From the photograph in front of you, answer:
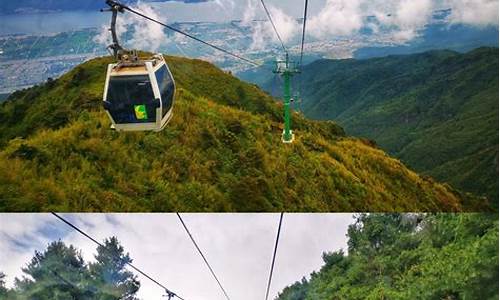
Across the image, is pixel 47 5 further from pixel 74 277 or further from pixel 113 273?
pixel 113 273

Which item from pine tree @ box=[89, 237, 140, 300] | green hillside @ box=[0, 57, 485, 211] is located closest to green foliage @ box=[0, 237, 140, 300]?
pine tree @ box=[89, 237, 140, 300]

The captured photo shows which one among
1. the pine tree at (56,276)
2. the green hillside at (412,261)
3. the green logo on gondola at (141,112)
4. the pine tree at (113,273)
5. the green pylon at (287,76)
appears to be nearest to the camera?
the green logo on gondola at (141,112)

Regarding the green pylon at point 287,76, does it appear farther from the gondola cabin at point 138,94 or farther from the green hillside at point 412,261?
the green hillside at point 412,261

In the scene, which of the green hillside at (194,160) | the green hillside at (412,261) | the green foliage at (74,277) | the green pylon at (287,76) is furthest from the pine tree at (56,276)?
the green pylon at (287,76)

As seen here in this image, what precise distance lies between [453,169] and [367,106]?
1.26 meters

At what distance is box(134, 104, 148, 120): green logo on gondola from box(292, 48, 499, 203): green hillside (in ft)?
8.29

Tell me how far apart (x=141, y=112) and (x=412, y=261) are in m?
4.51

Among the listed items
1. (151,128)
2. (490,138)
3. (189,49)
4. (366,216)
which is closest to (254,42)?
(189,49)

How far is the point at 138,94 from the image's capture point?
6.07 meters

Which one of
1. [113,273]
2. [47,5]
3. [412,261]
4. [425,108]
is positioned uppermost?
[47,5]

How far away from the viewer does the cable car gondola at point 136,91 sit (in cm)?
602

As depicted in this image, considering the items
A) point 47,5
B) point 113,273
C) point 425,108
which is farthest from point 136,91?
point 113,273

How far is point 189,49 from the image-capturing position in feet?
27.3

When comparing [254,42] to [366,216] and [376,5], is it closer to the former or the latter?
[376,5]
